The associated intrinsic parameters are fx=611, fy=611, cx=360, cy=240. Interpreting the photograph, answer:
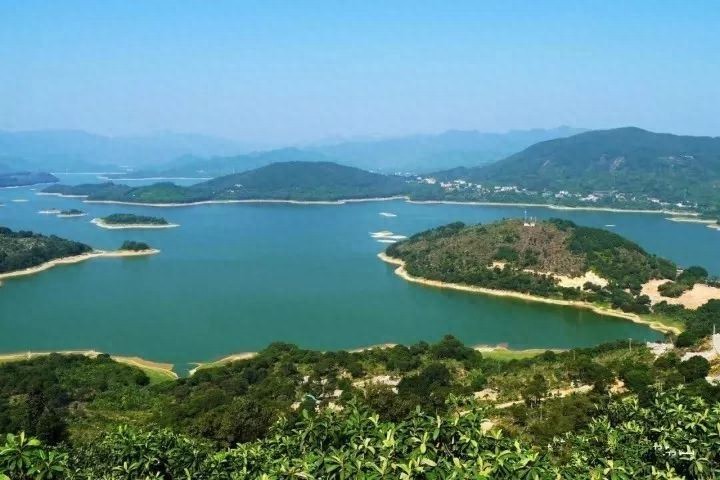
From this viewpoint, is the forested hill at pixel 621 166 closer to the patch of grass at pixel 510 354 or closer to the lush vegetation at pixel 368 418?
the patch of grass at pixel 510 354

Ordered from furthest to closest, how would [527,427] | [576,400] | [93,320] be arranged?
[93,320] → [576,400] → [527,427]

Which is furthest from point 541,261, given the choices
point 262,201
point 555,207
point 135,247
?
point 262,201

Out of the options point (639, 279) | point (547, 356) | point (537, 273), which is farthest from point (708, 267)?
point (547, 356)

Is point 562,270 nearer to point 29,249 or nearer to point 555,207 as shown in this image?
point 29,249

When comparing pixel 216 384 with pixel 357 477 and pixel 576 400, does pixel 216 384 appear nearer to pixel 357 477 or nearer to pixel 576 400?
pixel 576 400

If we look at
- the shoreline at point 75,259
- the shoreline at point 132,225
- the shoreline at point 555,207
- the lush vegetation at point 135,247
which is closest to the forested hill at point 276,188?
the shoreline at point 555,207

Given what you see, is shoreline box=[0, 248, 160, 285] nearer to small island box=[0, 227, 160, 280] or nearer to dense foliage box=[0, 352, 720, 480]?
small island box=[0, 227, 160, 280]
